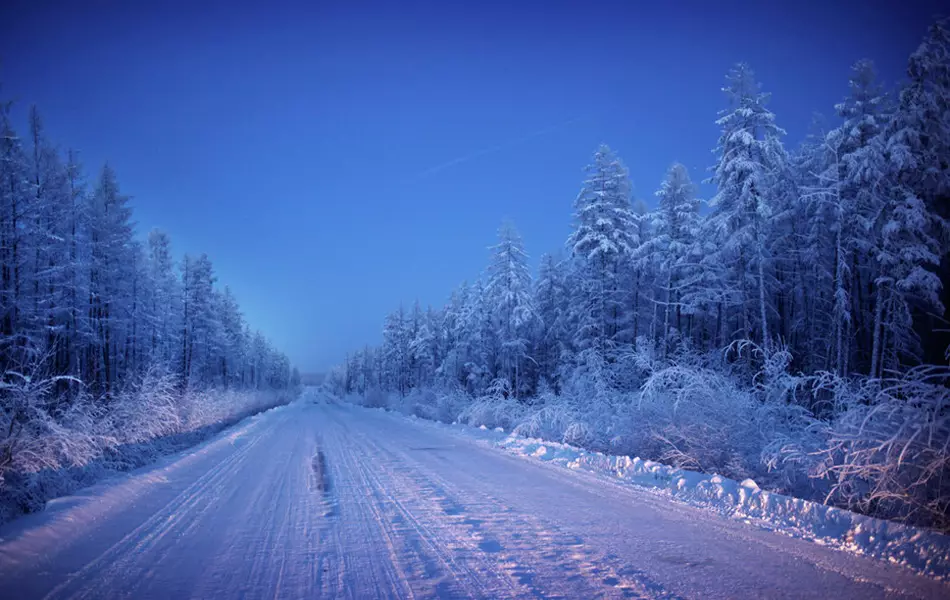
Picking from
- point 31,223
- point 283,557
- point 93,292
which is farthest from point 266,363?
point 283,557

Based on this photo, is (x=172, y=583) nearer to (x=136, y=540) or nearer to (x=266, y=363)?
(x=136, y=540)

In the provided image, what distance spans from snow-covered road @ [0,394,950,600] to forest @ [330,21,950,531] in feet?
6.78

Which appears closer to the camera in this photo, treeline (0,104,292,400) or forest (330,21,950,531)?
forest (330,21,950,531)

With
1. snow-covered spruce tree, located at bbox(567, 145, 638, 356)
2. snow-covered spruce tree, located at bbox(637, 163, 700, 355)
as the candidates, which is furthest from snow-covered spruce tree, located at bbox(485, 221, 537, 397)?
snow-covered spruce tree, located at bbox(637, 163, 700, 355)

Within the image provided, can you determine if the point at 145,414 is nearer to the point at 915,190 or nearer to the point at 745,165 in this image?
the point at 745,165

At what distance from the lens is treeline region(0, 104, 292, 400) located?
18.8 meters

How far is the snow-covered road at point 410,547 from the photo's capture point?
4.09 m

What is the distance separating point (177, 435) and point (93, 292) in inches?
596

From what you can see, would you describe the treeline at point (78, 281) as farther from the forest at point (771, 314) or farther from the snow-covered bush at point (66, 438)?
the forest at point (771, 314)

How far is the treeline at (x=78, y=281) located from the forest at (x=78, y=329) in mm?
79

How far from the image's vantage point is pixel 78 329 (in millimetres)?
26609

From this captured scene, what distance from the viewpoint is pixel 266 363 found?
105750 millimetres

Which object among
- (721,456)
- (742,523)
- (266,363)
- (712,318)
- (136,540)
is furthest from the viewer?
(266,363)

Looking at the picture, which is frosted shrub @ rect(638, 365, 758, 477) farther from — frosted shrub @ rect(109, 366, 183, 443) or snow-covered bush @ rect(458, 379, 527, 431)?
frosted shrub @ rect(109, 366, 183, 443)
